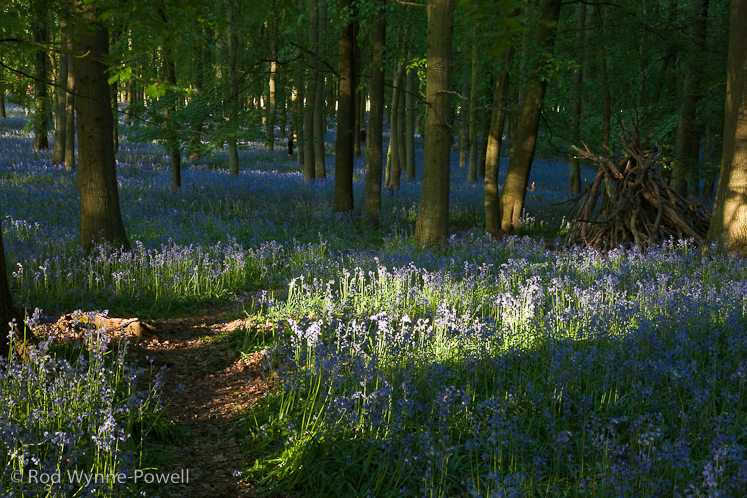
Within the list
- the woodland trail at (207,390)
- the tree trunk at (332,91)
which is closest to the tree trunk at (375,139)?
the woodland trail at (207,390)

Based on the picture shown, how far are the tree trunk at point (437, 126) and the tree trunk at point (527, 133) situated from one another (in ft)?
11.9

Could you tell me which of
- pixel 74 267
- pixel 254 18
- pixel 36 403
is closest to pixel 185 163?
pixel 254 18

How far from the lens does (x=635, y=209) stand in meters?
11.2

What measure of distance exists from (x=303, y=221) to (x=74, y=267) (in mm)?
6623

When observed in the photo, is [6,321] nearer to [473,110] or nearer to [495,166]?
[495,166]

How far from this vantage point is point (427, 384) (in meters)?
4.76

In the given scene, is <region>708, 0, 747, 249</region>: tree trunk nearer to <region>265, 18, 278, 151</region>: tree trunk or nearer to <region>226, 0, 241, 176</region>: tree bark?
<region>226, 0, 241, 176</region>: tree bark

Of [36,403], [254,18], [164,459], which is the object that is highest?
[254,18]

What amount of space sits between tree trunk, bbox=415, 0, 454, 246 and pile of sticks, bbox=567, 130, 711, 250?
285 cm

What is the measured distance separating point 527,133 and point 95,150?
914cm

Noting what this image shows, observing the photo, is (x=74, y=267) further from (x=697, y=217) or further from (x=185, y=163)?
(x=185, y=163)

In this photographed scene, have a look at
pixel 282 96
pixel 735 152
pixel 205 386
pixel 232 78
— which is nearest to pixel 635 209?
pixel 735 152

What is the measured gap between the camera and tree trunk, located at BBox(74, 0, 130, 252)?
840 centimetres

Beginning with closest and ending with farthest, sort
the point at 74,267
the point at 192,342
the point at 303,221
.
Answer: the point at 192,342 < the point at 74,267 < the point at 303,221
